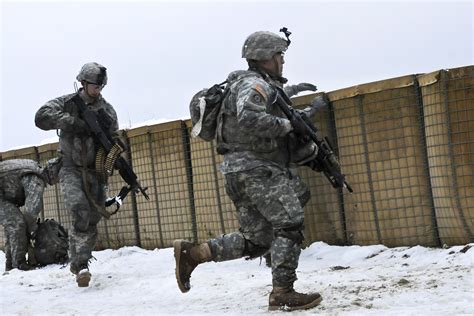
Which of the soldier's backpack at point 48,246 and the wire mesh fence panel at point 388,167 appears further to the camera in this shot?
the soldier's backpack at point 48,246

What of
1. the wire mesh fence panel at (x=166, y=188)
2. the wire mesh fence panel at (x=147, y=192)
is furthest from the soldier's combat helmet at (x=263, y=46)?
the wire mesh fence panel at (x=147, y=192)

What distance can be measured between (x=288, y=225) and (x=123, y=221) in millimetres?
4859

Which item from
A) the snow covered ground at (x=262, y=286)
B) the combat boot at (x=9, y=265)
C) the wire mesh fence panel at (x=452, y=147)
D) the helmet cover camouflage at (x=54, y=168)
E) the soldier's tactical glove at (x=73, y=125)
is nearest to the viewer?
the snow covered ground at (x=262, y=286)

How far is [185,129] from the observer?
7879 mm

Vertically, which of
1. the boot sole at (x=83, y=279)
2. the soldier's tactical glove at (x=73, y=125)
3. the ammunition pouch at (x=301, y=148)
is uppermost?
the soldier's tactical glove at (x=73, y=125)

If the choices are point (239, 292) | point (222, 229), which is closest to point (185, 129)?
point (222, 229)

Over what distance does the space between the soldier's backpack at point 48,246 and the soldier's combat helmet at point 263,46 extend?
440 centimetres

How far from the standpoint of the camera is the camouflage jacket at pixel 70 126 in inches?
249

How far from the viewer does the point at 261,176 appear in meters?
4.41

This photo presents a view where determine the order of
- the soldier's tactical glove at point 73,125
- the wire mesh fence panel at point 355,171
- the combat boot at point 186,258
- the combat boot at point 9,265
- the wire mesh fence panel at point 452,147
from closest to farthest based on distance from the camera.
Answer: the combat boot at point 186,258 < the wire mesh fence panel at point 452,147 < the wire mesh fence panel at point 355,171 < the soldier's tactical glove at point 73,125 < the combat boot at point 9,265

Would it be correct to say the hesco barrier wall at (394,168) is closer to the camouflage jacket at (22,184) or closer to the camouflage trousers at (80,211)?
the camouflage trousers at (80,211)

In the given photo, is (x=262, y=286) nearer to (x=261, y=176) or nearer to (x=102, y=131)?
(x=261, y=176)

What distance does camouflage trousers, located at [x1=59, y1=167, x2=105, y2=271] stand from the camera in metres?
6.35

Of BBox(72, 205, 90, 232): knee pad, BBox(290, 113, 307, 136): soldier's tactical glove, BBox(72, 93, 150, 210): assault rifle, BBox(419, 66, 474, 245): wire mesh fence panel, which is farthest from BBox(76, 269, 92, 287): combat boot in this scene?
BBox(419, 66, 474, 245): wire mesh fence panel
